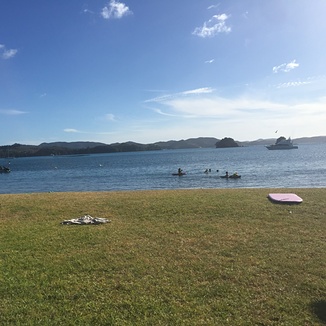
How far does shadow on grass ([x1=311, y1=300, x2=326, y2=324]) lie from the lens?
504 centimetres

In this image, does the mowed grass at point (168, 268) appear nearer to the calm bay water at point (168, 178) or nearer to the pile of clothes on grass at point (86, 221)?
the pile of clothes on grass at point (86, 221)

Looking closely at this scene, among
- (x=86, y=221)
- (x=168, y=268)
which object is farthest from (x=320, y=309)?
(x=86, y=221)

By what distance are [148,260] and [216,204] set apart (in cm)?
677

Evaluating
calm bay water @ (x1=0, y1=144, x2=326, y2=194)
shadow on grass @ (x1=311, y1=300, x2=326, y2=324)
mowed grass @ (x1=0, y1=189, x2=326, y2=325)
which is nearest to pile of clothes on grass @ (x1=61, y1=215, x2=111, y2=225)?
mowed grass @ (x1=0, y1=189, x2=326, y2=325)

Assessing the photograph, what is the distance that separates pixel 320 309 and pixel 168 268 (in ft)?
9.78

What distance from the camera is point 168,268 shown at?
22.8 feet

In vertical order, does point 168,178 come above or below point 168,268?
below

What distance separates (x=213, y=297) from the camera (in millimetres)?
5664

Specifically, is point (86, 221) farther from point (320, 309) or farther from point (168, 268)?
point (320, 309)

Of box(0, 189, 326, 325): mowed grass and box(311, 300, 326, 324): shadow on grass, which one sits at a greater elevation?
box(0, 189, 326, 325): mowed grass

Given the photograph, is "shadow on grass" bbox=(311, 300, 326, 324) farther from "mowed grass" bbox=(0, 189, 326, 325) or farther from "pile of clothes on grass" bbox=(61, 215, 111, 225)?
"pile of clothes on grass" bbox=(61, 215, 111, 225)

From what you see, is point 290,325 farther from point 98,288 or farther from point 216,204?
point 216,204

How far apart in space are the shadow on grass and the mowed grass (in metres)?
0.02

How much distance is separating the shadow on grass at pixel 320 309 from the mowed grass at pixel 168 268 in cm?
2
